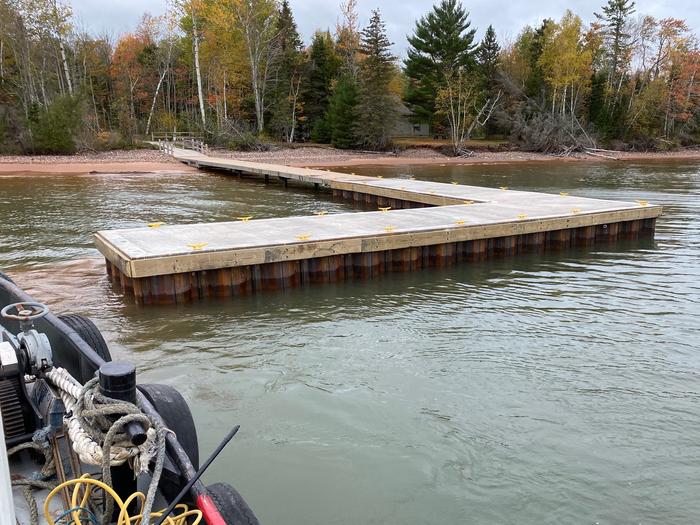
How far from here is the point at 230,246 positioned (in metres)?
9.77

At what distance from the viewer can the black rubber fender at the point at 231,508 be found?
8.97 feet

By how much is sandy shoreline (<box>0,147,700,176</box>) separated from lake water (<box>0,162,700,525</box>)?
69.8ft

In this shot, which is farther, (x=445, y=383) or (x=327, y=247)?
(x=327, y=247)

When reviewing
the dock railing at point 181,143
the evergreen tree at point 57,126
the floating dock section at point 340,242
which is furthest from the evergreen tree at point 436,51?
the floating dock section at point 340,242

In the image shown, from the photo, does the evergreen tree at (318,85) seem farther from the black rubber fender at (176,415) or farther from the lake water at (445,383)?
the black rubber fender at (176,415)

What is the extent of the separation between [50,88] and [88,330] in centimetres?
4542

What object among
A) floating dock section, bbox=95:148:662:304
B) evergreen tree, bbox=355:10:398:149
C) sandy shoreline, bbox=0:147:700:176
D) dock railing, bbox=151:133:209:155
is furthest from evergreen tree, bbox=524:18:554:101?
floating dock section, bbox=95:148:662:304

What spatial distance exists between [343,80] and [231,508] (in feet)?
160

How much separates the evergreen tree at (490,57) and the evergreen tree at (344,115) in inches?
581

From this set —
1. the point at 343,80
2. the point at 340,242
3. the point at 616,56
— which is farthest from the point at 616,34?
the point at 340,242

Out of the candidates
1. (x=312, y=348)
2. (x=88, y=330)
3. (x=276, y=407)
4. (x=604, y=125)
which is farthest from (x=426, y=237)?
(x=604, y=125)

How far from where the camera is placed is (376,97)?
1751 inches

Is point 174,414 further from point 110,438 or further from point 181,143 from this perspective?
point 181,143

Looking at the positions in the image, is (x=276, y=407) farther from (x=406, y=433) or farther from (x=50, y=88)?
(x=50, y=88)
